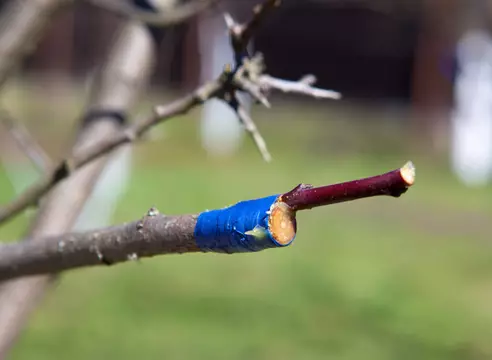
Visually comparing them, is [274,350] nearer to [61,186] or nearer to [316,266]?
[316,266]

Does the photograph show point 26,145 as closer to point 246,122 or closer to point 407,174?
point 246,122

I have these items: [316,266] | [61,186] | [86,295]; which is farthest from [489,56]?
[61,186]

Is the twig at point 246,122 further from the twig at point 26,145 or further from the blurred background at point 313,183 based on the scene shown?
the twig at point 26,145

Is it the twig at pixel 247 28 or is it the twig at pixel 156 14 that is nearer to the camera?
the twig at pixel 247 28

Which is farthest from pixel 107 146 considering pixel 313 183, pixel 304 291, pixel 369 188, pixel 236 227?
pixel 313 183

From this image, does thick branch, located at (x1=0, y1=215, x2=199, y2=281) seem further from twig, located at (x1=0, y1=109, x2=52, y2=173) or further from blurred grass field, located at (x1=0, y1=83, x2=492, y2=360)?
blurred grass field, located at (x1=0, y1=83, x2=492, y2=360)

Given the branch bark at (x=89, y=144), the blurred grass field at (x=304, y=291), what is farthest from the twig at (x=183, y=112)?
the blurred grass field at (x=304, y=291)
